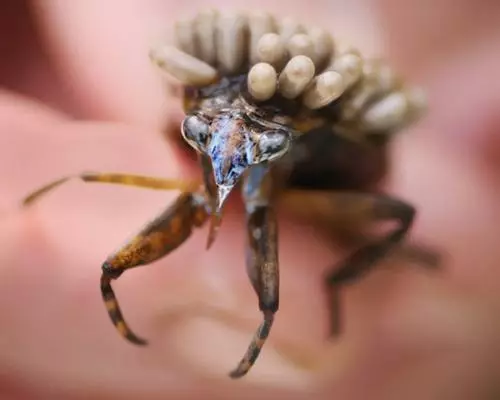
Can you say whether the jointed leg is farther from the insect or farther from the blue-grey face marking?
the blue-grey face marking

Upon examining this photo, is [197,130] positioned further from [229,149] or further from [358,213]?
[358,213]

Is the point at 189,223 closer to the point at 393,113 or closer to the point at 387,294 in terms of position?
the point at 393,113

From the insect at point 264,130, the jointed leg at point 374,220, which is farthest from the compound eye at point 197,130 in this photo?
the jointed leg at point 374,220

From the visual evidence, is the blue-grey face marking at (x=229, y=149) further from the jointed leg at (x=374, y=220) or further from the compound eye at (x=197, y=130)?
the jointed leg at (x=374, y=220)

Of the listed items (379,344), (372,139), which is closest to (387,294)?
(379,344)

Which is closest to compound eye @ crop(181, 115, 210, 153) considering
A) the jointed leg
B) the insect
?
the insect

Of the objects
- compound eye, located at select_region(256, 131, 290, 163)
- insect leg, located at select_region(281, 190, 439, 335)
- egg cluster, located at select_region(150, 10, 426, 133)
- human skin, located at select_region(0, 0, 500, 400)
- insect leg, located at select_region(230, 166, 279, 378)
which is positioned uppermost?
egg cluster, located at select_region(150, 10, 426, 133)
